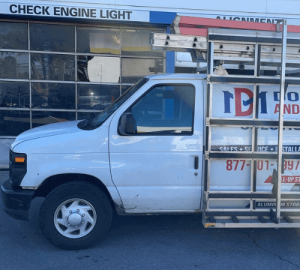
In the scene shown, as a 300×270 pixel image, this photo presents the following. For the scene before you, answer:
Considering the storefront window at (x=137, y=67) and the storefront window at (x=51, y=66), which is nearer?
the storefront window at (x=51, y=66)

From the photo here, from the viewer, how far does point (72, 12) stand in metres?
9.73

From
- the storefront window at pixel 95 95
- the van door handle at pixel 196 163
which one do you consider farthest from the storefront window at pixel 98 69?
the van door handle at pixel 196 163

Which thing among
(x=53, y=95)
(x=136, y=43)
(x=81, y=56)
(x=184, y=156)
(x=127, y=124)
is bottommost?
(x=184, y=156)

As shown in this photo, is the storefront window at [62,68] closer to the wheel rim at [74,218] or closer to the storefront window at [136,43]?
the storefront window at [136,43]

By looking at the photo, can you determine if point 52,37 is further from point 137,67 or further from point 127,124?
point 127,124

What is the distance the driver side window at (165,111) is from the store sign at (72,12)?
18.0 feet

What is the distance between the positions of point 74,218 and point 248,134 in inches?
89.1

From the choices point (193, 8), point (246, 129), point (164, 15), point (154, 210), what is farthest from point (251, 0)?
point (154, 210)

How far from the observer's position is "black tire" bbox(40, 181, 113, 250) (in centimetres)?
477

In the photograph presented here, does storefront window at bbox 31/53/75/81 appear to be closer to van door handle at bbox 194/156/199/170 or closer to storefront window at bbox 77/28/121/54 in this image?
storefront window at bbox 77/28/121/54

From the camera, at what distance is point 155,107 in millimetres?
4895

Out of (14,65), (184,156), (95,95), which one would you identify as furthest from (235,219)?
(14,65)

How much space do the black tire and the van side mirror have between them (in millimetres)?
745

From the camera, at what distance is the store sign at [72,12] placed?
9578mm
